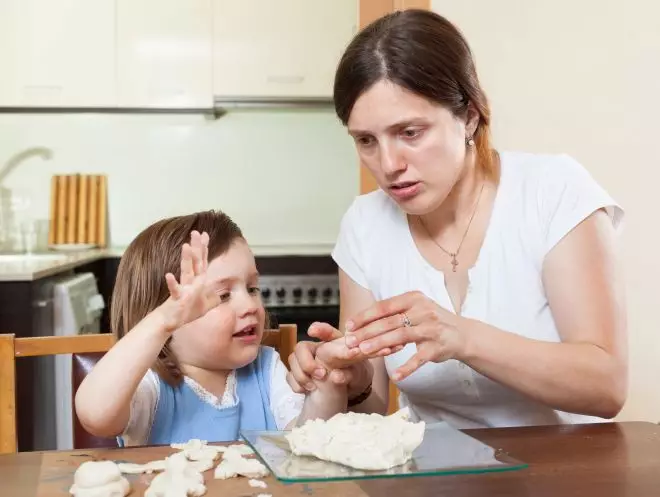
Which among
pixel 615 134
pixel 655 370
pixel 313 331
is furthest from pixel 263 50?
pixel 313 331

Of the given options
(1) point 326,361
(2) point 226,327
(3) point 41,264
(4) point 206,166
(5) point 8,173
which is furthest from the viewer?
(4) point 206,166

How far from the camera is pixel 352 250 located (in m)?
1.51

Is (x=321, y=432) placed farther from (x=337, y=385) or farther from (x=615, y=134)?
(x=615, y=134)

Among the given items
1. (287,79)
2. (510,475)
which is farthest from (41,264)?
(510,475)

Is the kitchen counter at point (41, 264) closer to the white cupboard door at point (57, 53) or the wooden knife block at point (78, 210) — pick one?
the wooden knife block at point (78, 210)

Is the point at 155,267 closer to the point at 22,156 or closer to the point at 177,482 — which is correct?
the point at 177,482

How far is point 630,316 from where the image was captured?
1.67 m

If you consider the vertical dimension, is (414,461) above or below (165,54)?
below

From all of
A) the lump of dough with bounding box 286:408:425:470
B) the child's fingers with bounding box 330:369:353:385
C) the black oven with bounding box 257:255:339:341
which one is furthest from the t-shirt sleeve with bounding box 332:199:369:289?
the black oven with bounding box 257:255:339:341

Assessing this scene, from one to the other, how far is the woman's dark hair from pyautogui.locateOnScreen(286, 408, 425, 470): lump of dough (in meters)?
0.51

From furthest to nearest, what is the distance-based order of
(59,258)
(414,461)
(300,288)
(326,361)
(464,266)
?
1. (300,288)
2. (59,258)
3. (464,266)
4. (326,361)
5. (414,461)

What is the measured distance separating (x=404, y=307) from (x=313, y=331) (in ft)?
0.44

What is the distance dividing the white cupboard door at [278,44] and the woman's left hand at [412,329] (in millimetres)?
2753

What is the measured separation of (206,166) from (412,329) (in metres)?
3.03
